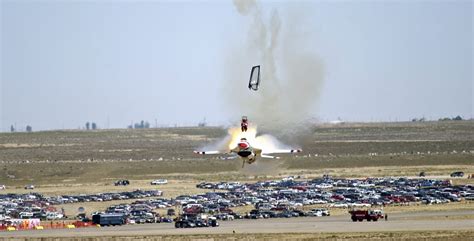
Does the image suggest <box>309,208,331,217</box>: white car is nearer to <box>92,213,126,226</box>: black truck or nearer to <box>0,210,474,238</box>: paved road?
<box>0,210,474,238</box>: paved road

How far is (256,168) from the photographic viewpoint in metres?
114

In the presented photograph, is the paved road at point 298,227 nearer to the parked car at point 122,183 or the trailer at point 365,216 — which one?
the trailer at point 365,216

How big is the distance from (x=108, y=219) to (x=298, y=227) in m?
24.7

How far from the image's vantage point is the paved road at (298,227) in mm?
107500

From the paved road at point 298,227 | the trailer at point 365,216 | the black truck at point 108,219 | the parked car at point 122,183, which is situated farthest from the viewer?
A: the parked car at point 122,183

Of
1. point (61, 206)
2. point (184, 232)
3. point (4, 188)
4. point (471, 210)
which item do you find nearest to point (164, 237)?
point (184, 232)

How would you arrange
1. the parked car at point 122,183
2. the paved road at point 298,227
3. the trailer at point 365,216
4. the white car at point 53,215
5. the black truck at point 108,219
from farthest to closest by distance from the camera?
the parked car at point 122,183 < the white car at point 53,215 < the black truck at point 108,219 < the trailer at point 365,216 < the paved road at point 298,227

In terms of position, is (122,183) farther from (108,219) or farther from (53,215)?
(108,219)

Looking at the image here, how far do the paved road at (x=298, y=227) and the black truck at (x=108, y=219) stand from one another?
2.45 meters

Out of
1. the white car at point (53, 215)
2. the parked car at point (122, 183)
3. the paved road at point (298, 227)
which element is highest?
A: the parked car at point (122, 183)

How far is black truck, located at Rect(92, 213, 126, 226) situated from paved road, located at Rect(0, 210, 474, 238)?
8.05ft

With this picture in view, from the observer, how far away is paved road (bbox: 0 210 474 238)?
108m

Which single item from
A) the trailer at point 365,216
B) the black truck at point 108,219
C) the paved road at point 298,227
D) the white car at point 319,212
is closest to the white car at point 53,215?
the black truck at point 108,219

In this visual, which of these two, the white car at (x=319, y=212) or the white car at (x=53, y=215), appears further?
the white car at (x=53, y=215)
